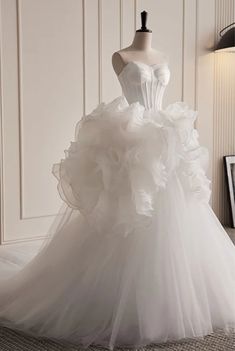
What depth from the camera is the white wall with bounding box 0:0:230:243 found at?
336 centimetres

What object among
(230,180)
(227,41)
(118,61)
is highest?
(227,41)

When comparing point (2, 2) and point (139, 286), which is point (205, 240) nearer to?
point (139, 286)

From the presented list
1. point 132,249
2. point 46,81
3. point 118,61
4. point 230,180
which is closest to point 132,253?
point 132,249

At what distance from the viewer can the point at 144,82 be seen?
244 cm

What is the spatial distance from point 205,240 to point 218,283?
18 centimetres

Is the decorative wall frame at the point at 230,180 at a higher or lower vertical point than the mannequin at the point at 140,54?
lower

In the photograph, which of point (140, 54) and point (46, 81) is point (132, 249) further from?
point (46, 81)

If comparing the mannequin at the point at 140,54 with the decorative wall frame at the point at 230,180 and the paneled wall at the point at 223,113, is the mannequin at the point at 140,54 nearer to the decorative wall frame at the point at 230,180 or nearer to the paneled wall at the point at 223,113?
the paneled wall at the point at 223,113

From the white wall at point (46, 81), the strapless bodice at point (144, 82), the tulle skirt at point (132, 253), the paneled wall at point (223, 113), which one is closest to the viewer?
the tulle skirt at point (132, 253)

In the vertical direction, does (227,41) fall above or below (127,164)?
above

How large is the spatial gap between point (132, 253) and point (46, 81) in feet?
5.79

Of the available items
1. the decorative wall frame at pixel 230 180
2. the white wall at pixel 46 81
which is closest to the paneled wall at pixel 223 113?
the decorative wall frame at pixel 230 180

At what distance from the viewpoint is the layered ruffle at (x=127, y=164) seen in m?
2.09

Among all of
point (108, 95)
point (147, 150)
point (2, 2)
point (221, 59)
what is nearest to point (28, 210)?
point (108, 95)
